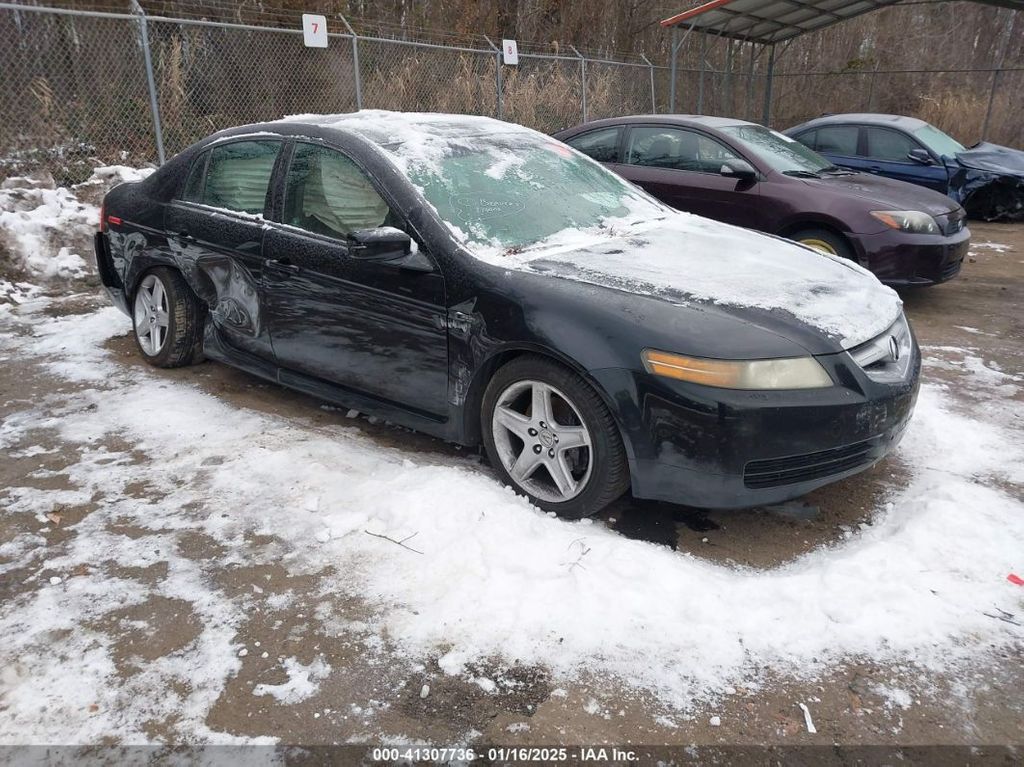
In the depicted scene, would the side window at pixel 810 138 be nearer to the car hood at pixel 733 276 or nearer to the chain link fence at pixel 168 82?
the chain link fence at pixel 168 82

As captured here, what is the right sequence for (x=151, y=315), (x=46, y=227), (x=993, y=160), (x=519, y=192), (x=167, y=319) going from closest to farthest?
(x=519, y=192) < (x=167, y=319) < (x=151, y=315) < (x=46, y=227) < (x=993, y=160)

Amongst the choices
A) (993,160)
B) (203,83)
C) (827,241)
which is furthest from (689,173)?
(203,83)

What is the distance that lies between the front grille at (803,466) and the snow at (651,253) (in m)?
0.42

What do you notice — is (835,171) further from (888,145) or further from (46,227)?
(46,227)

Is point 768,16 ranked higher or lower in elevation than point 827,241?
higher

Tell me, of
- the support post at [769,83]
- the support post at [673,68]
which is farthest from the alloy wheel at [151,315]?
the support post at [769,83]

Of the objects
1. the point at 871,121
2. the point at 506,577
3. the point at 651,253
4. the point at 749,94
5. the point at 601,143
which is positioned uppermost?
the point at 749,94

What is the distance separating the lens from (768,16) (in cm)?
1434

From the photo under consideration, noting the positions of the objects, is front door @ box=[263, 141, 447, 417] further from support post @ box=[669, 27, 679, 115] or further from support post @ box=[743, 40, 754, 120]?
support post @ box=[743, 40, 754, 120]

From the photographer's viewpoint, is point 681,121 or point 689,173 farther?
point 681,121

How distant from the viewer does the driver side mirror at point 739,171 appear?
6598mm

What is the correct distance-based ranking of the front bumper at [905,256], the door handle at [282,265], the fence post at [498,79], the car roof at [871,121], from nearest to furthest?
the door handle at [282,265], the front bumper at [905,256], the car roof at [871,121], the fence post at [498,79]

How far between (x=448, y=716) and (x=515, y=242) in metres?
2.06

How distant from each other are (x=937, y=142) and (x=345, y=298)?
367 inches
